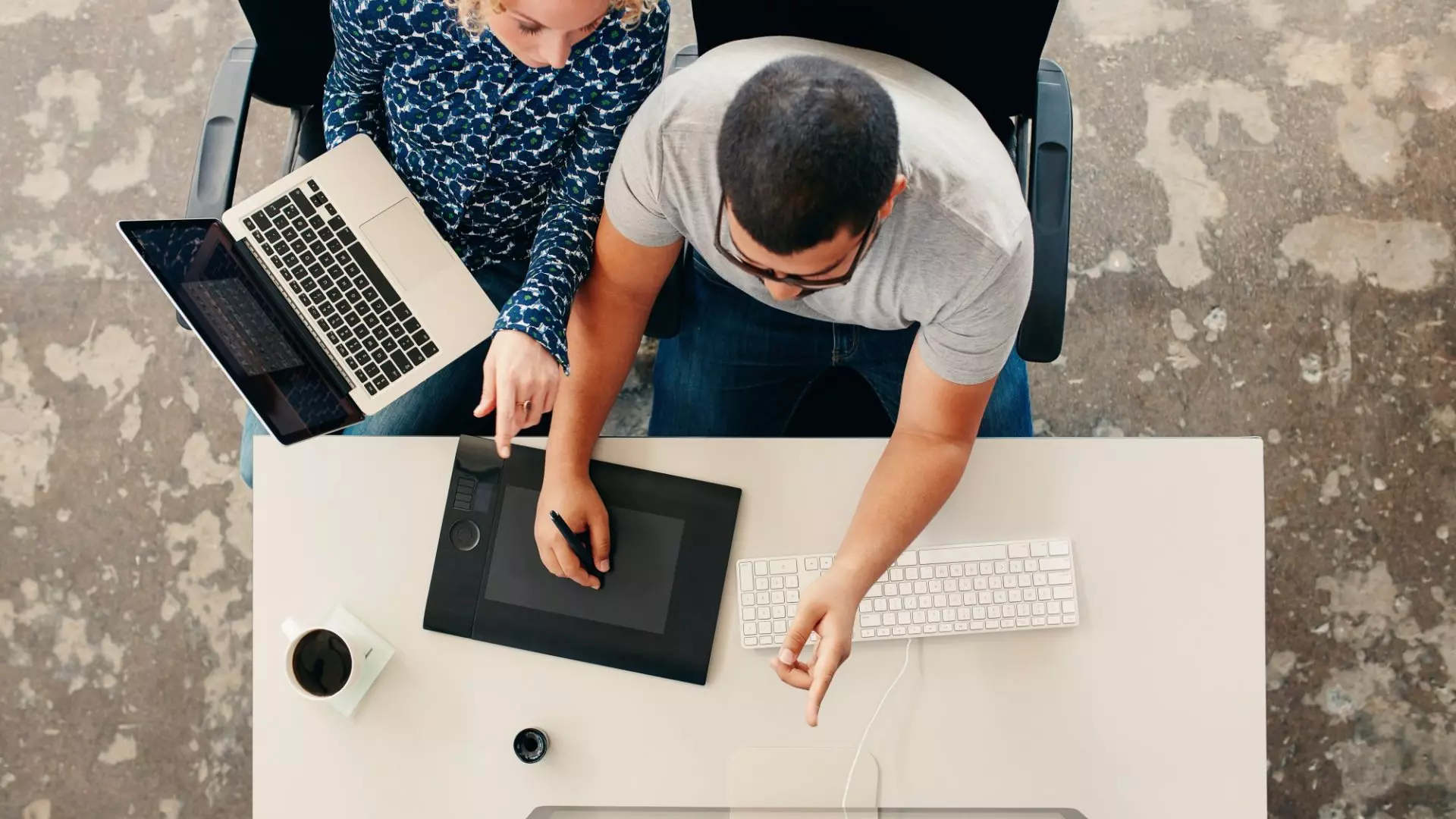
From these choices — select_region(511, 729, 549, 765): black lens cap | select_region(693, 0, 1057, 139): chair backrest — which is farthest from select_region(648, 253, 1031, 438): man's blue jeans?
select_region(511, 729, 549, 765): black lens cap

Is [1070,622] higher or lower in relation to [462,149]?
lower

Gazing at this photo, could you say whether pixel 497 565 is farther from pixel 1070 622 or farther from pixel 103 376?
pixel 103 376

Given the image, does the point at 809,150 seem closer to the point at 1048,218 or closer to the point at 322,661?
the point at 1048,218

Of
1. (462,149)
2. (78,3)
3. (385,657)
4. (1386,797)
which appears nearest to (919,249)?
(462,149)

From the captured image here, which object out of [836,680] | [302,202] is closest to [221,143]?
[302,202]

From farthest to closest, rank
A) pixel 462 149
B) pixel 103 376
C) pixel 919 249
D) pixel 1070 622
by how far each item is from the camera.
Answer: pixel 103 376 → pixel 462 149 → pixel 1070 622 → pixel 919 249

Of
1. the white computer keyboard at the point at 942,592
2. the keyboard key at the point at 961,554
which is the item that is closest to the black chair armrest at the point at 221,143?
the white computer keyboard at the point at 942,592

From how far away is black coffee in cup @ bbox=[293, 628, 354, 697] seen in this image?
4.00 ft

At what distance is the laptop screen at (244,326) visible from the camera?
1.27 meters

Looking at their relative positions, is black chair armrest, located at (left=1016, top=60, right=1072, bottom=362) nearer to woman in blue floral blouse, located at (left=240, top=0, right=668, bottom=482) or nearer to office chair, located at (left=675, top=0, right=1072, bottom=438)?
office chair, located at (left=675, top=0, right=1072, bottom=438)

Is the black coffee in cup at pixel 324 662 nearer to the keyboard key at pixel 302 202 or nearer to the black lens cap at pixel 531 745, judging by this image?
the black lens cap at pixel 531 745

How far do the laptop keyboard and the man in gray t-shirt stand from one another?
247 mm

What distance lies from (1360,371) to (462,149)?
1.78 metres

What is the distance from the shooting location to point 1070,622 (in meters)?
1.24
